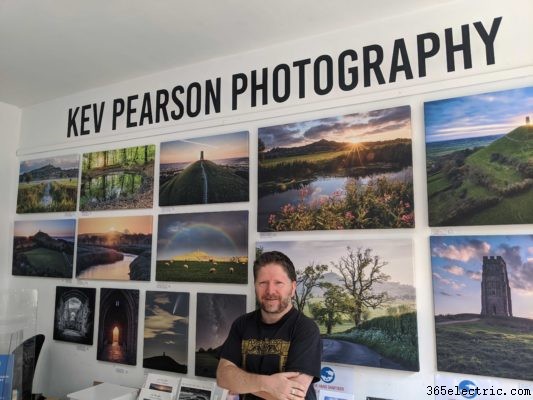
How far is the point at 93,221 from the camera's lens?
298 cm

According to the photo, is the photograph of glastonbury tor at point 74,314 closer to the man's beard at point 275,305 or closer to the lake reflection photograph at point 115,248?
the lake reflection photograph at point 115,248

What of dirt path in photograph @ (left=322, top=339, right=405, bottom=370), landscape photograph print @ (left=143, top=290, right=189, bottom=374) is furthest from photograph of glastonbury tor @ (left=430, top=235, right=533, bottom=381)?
landscape photograph print @ (left=143, top=290, right=189, bottom=374)

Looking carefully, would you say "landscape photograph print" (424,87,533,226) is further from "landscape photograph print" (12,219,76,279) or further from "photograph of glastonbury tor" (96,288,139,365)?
"landscape photograph print" (12,219,76,279)

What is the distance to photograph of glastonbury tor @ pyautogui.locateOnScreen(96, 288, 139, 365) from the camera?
272 cm

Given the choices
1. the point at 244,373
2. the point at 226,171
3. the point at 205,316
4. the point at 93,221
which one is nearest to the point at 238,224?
the point at 226,171

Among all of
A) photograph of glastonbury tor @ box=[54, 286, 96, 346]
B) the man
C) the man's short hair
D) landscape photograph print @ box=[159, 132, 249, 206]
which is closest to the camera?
the man

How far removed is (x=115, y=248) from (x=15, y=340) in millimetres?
806

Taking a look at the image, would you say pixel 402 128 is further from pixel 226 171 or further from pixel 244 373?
pixel 244 373

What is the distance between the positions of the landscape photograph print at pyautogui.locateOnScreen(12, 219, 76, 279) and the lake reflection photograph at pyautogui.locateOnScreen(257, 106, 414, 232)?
157cm

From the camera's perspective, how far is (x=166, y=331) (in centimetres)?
260

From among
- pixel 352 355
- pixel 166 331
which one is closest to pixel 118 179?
pixel 166 331

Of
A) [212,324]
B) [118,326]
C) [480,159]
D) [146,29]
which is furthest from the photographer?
[118,326]

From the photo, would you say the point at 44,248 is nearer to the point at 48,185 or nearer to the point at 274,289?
the point at 48,185

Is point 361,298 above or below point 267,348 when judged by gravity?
above
